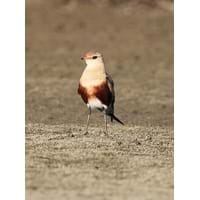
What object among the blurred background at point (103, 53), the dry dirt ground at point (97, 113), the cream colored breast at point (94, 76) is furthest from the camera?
the blurred background at point (103, 53)

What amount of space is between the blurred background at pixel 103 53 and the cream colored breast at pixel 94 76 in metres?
1.53

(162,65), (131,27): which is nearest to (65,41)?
(131,27)

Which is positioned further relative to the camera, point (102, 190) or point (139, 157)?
point (139, 157)

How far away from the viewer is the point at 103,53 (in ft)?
35.9

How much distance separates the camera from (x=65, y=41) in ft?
38.8

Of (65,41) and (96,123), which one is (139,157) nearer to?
(96,123)
